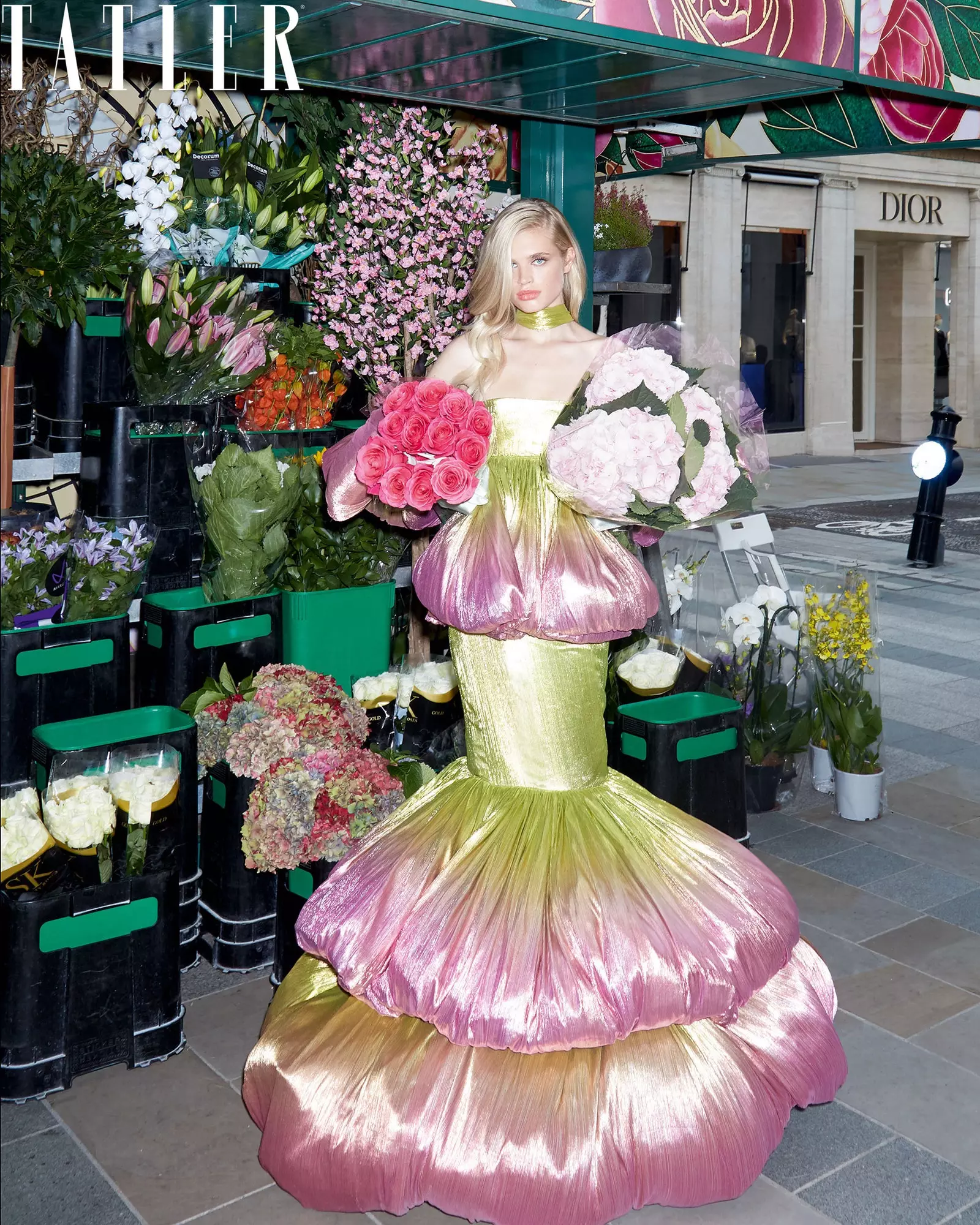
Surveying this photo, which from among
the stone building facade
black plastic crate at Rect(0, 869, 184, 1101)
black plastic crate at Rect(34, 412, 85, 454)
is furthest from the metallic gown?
the stone building facade

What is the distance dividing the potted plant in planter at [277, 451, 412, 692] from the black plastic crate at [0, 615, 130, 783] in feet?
2.33

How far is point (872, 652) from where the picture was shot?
5496 millimetres

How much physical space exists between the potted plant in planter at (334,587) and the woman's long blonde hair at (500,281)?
129 cm

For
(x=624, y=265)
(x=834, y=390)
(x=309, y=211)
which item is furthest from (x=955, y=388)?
(x=309, y=211)

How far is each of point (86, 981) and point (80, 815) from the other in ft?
1.35

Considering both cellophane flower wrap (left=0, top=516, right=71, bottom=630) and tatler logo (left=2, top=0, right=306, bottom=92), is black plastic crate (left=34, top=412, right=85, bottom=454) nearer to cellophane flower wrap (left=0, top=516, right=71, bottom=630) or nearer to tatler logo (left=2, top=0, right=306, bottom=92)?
cellophane flower wrap (left=0, top=516, right=71, bottom=630)

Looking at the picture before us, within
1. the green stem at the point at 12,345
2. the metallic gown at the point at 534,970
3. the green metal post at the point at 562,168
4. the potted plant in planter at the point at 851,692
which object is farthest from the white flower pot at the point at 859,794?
the green stem at the point at 12,345

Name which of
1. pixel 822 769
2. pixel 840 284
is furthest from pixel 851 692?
pixel 840 284

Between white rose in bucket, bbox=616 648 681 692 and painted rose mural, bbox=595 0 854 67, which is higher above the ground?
painted rose mural, bbox=595 0 854 67

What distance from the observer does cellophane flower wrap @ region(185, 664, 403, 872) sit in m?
3.74

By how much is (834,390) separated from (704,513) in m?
18.8

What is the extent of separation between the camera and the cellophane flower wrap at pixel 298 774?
374cm

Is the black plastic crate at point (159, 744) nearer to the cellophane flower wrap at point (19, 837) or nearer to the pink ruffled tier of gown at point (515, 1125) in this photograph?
the cellophane flower wrap at point (19, 837)

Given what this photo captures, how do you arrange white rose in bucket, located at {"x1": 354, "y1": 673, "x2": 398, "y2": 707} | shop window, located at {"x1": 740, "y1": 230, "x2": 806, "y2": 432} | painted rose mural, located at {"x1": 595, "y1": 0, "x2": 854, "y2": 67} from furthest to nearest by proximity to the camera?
shop window, located at {"x1": 740, "y1": 230, "x2": 806, "y2": 432} < white rose in bucket, located at {"x1": 354, "y1": 673, "x2": 398, "y2": 707} < painted rose mural, located at {"x1": 595, "y1": 0, "x2": 854, "y2": 67}
